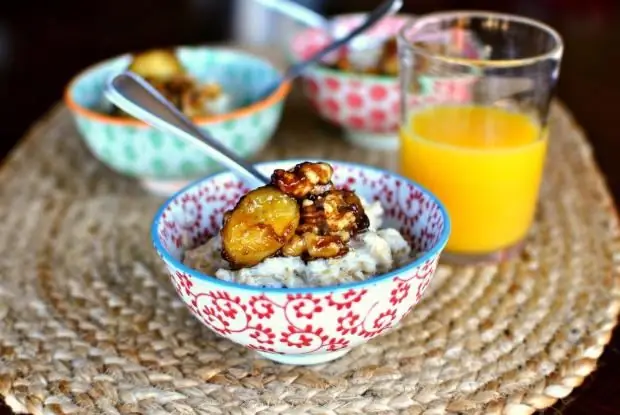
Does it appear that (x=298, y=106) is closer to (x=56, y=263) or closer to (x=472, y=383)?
(x=56, y=263)

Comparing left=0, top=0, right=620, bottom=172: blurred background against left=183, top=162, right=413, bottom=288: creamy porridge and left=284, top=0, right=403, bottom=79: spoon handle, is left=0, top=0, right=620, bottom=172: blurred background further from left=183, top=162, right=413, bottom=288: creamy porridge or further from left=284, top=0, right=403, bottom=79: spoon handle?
left=183, top=162, right=413, bottom=288: creamy porridge

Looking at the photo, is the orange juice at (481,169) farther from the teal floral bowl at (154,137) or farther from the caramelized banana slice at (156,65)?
the caramelized banana slice at (156,65)

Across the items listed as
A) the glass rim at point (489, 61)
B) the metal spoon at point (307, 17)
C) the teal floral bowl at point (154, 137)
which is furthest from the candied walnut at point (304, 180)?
the metal spoon at point (307, 17)

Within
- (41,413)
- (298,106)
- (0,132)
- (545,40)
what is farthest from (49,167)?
(545,40)

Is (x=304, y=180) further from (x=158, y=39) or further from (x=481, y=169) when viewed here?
(x=158, y=39)

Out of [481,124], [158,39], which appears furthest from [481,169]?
[158,39]

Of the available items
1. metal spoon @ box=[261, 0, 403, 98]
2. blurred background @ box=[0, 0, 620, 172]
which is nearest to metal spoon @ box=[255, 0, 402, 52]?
blurred background @ box=[0, 0, 620, 172]
